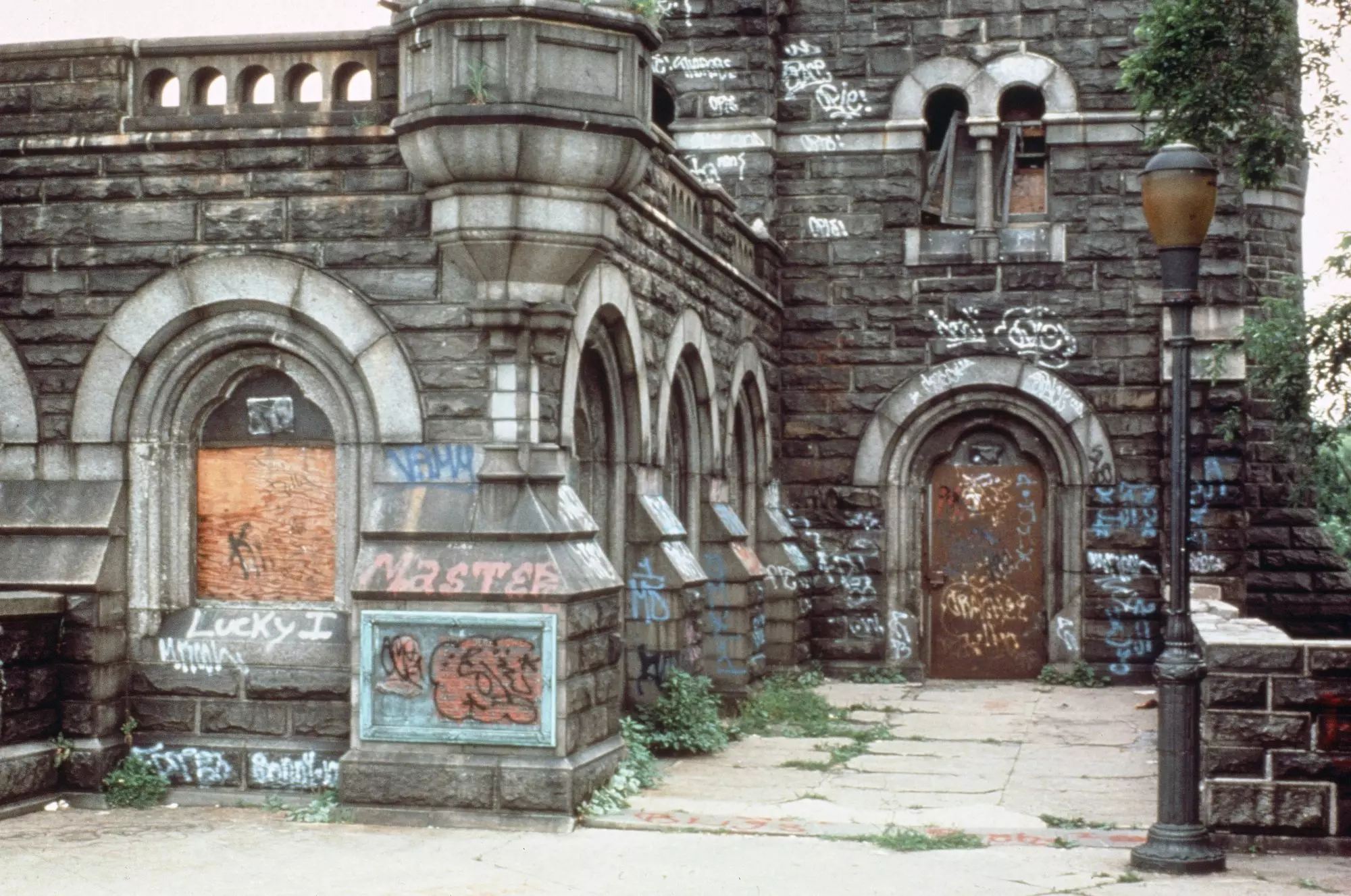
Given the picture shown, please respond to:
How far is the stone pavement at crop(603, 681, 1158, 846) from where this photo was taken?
32.0 feet

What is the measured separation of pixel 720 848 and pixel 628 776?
1652 mm

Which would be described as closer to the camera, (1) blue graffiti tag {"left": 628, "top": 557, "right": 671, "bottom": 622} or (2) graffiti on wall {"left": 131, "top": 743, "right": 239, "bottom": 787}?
(2) graffiti on wall {"left": 131, "top": 743, "right": 239, "bottom": 787}

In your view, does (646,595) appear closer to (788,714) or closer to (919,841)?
(788,714)

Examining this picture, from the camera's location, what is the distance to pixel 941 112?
18.6 metres

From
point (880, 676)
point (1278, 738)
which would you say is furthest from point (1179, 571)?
point (880, 676)

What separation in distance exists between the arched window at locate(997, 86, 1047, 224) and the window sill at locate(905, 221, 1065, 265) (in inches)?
8.7

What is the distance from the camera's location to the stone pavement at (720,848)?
795 centimetres

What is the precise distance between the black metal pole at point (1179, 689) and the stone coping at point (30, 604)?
6056 millimetres

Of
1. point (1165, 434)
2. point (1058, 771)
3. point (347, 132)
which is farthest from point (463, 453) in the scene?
point (1165, 434)

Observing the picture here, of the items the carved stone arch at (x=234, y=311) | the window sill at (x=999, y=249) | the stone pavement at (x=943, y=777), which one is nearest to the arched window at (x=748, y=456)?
the stone pavement at (x=943, y=777)

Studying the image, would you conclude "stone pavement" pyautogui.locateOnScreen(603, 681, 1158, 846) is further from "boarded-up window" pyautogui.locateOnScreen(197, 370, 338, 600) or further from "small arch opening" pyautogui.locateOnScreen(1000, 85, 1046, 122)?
"small arch opening" pyautogui.locateOnScreen(1000, 85, 1046, 122)

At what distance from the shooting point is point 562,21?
9734mm

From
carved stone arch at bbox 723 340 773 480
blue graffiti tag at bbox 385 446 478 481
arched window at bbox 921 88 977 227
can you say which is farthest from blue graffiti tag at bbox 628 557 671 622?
arched window at bbox 921 88 977 227


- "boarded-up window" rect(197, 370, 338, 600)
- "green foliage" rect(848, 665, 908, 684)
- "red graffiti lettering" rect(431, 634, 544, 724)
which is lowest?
"green foliage" rect(848, 665, 908, 684)
